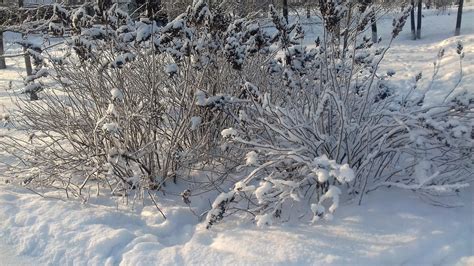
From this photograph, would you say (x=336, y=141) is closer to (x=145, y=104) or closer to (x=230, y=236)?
(x=230, y=236)

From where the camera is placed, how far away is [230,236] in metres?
3.08

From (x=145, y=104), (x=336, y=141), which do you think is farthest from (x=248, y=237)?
(x=145, y=104)

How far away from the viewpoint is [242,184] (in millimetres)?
3012

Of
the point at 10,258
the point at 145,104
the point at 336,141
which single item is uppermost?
the point at 145,104

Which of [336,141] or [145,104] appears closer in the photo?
[336,141]

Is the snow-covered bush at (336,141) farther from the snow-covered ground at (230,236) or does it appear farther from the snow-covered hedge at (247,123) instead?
the snow-covered ground at (230,236)

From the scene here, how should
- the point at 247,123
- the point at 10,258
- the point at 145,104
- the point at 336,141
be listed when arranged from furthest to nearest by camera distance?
1. the point at 145,104
2. the point at 247,123
3. the point at 336,141
4. the point at 10,258

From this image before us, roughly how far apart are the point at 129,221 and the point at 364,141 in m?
1.82

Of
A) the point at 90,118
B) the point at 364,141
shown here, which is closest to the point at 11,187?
the point at 90,118

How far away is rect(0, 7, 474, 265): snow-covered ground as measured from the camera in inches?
107

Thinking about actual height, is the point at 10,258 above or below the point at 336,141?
below

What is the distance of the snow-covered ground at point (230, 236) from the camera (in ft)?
8.93

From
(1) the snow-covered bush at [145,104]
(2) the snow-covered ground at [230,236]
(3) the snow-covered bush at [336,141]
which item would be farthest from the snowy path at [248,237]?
(1) the snow-covered bush at [145,104]

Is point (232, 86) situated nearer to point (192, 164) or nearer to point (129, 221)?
point (192, 164)
